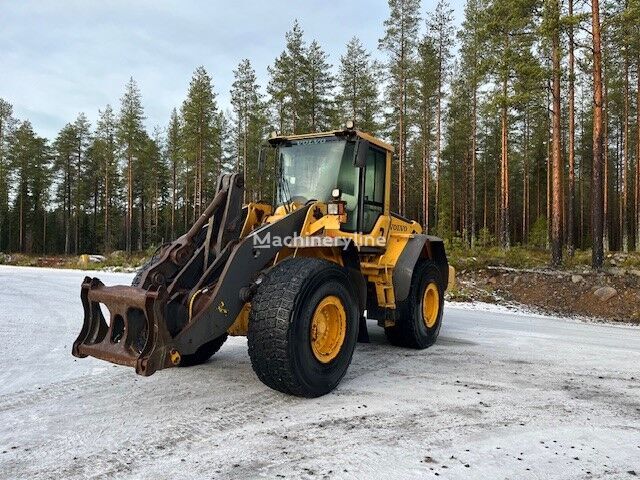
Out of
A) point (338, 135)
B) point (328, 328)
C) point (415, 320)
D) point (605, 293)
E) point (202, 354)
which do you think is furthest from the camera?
point (605, 293)

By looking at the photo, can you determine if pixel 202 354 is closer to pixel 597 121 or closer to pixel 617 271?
pixel 617 271

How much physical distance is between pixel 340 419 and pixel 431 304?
3.69m

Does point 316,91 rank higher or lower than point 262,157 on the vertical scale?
higher

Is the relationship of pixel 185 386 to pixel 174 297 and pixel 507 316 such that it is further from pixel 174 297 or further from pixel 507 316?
pixel 507 316

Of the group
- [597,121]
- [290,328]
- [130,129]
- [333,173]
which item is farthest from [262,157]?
[130,129]

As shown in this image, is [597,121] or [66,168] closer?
[597,121]

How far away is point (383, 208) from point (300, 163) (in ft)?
4.18

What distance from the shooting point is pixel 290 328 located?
12.5 ft

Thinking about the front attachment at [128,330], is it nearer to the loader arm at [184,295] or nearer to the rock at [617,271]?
the loader arm at [184,295]

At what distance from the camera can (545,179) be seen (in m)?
41.2

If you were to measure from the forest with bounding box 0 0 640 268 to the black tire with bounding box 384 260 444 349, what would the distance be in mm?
2356

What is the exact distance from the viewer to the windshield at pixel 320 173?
5504 mm

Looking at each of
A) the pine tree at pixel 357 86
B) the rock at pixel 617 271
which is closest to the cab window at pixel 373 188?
the rock at pixel 617 271

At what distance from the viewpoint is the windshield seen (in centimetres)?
550
